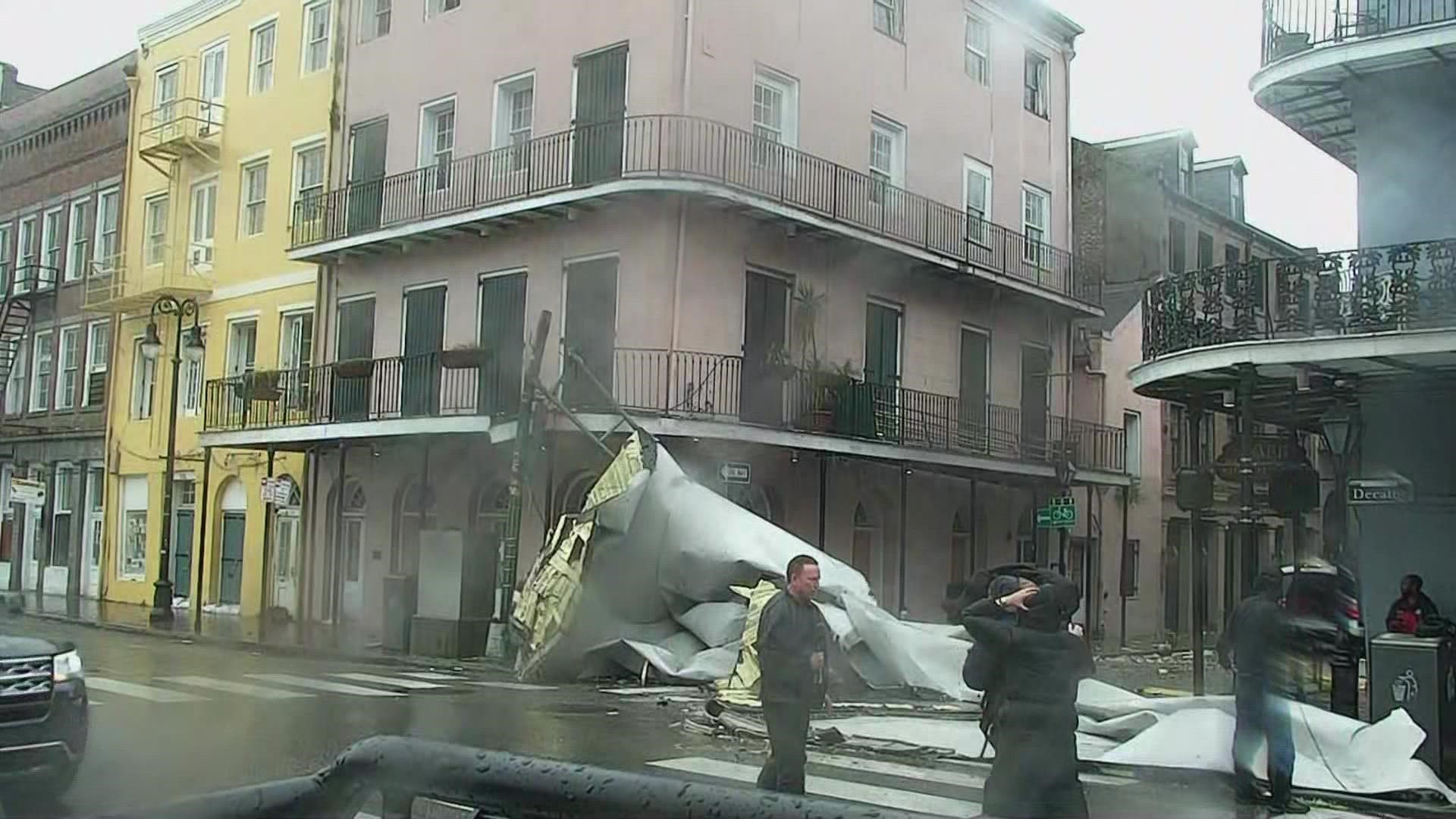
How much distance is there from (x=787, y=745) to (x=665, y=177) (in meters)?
8.90

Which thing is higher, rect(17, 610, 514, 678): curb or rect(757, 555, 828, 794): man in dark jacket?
rect(757, 555, 828, 794): man in dark jacket

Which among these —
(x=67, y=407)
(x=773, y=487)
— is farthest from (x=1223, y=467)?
(x=67, y=407)

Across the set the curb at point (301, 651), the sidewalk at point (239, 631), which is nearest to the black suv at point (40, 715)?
the sidewalk at point (239, 631)

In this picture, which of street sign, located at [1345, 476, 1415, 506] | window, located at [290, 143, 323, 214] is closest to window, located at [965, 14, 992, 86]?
street sign, located at [1345, 476, 1415, 506]

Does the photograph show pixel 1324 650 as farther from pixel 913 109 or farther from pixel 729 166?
pixel 913 109

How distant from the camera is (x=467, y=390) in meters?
14.1

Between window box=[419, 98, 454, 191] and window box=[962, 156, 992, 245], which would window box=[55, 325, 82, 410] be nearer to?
window box=[419, 98, 454, 191]

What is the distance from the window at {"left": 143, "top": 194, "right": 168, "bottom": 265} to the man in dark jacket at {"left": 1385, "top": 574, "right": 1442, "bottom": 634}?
635 inches

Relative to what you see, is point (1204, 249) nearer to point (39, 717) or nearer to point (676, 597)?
point (676, 597)

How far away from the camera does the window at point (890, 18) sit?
1456cm

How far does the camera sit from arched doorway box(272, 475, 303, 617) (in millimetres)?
17344

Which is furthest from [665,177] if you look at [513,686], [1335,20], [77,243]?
[77,243]

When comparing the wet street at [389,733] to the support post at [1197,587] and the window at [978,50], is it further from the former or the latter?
the window at [978,50]

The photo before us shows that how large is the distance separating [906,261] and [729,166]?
2830mm
